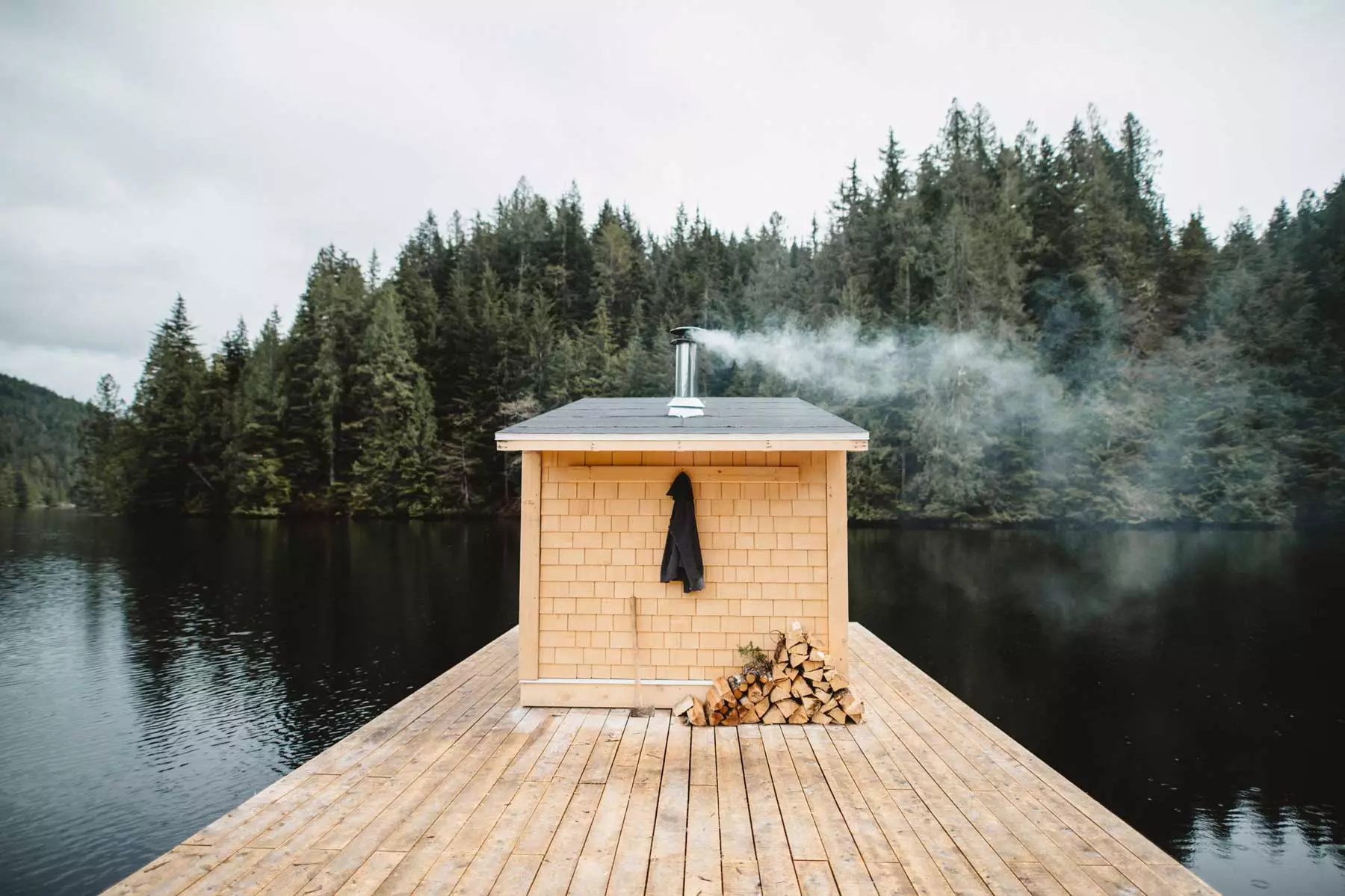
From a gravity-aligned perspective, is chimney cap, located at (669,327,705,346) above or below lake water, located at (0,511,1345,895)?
above

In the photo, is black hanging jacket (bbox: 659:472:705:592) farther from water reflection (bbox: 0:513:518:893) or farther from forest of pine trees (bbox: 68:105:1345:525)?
forest of pine trees (bbox: 68:105:1345:525)

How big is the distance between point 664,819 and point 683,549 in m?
1.92

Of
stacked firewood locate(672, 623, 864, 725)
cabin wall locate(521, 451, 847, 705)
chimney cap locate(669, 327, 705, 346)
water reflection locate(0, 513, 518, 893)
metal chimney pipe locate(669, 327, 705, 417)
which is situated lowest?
water reflection locate(0, 513, 518, 893)

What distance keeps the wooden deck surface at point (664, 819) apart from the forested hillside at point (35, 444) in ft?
188

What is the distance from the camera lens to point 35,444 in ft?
219

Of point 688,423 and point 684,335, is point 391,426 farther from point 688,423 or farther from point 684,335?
point 688,423

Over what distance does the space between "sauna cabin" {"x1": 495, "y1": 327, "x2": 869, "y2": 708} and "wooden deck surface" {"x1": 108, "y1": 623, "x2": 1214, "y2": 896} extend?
0.40m

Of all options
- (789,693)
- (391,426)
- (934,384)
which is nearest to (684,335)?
(789,693)

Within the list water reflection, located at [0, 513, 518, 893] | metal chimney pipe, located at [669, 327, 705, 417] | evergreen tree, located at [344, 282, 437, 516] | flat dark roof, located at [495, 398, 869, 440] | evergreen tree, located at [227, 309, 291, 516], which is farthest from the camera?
evergreen tree, located at [227, 309, 291, 516]

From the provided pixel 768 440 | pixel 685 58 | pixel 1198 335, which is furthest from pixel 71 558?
pixel 1198 335

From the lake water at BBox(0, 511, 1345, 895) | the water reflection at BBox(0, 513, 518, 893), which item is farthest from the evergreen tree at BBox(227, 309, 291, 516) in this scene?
the lake water at BBox(0, 511, 1345, 895)

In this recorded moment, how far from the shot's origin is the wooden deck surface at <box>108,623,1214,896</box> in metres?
2.88

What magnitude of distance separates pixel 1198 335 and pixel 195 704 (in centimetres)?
3545

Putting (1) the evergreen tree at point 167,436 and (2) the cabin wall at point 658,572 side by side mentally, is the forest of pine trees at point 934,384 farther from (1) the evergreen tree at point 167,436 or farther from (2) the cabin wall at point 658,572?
(2) the cabin wall at point 658,572
